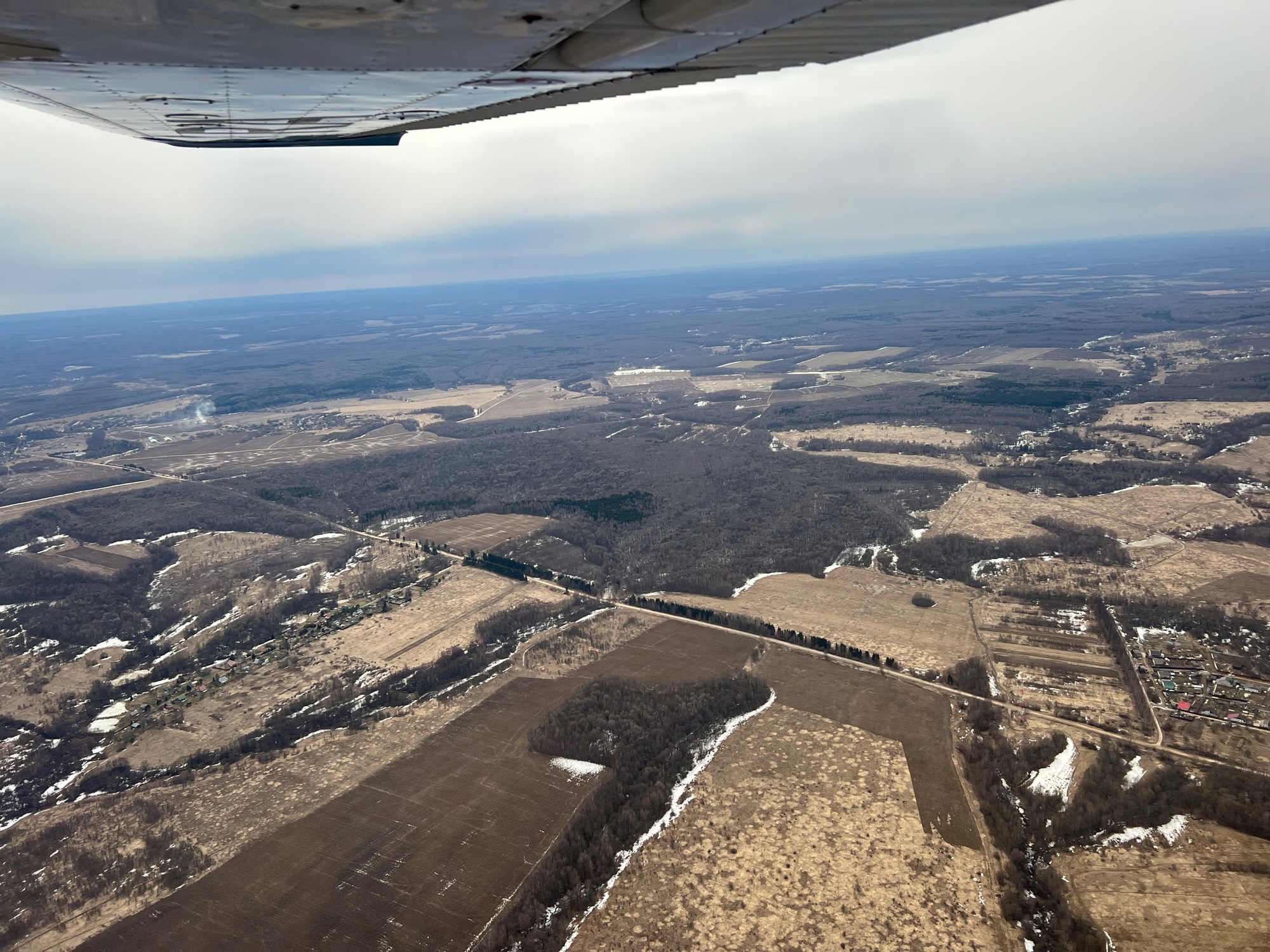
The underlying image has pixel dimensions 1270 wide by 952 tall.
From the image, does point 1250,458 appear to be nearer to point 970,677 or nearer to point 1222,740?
point 1222,740

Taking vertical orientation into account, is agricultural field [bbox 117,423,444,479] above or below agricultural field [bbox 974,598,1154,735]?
below

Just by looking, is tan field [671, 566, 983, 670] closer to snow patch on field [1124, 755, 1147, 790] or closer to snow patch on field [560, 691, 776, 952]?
snow patch on field [560, 691, 776, 952]

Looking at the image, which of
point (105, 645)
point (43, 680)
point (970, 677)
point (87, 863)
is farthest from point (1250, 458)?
point (43, 680)

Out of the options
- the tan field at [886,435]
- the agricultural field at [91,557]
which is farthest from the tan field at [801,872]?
the tan field at [886,435]

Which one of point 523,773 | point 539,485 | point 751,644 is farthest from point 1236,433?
point 523,773

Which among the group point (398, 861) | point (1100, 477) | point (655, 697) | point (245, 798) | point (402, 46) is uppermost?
point (402, 46)

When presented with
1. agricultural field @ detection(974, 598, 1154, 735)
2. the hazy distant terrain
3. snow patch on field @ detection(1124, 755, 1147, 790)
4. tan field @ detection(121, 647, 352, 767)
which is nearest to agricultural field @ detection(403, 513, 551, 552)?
the hazy distant terrain

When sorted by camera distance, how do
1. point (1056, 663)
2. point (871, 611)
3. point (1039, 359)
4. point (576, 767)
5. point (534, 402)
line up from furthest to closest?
point (1039, 359) → point (534, 402) → point (871, 611) → point (1056, 663) → point (576, 767)
